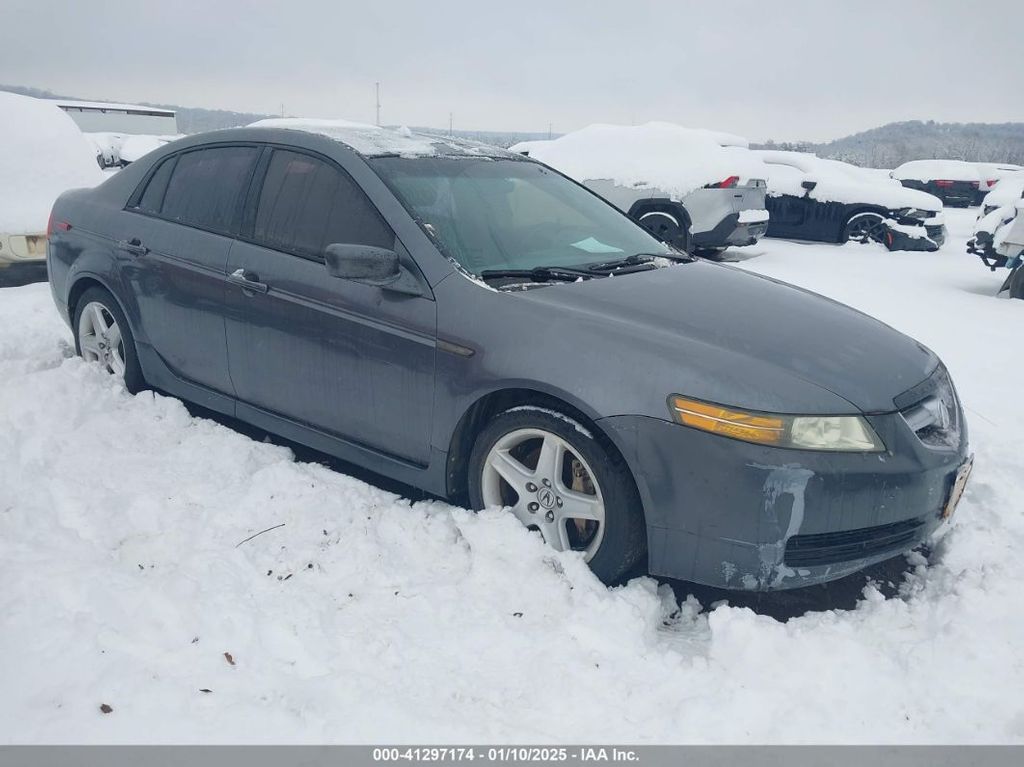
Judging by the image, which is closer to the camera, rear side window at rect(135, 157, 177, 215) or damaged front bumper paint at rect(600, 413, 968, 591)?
damaged front bumper paint at rect(600, 413, 968, 591)

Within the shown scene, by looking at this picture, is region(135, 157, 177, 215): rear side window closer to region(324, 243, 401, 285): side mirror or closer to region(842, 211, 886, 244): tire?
region(324, 243, 401, 285): side mirror

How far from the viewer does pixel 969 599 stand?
8.86 ft

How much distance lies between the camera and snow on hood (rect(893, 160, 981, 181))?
74.7 feet

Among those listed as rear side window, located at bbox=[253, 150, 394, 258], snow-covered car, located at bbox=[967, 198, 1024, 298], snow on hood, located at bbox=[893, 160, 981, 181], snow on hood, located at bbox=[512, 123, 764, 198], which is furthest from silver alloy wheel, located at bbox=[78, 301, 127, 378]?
snow on hood, located at bbox=[893, 160, 981, 181]

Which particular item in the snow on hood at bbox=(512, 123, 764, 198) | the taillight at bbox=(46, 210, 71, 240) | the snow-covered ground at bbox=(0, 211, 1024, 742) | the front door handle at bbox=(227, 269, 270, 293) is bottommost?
the snow-covered ground at bbox=(0, 211, 1024, 742)

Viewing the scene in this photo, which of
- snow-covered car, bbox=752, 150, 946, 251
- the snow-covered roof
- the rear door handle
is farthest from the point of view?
the snow-covered roof

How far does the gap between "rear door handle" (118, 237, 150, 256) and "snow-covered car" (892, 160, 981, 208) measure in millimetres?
23053

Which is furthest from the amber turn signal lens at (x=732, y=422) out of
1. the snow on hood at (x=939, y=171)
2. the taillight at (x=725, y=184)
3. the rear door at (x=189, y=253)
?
the snow on hood at (x=939, y=171)

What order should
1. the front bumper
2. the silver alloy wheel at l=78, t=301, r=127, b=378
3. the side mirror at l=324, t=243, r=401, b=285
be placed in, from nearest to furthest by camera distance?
the front bumper < the side mirror at l=324, t=243, r=401, b=285 < the silver alloy wheel at l=78, t=301, r=127, b=378

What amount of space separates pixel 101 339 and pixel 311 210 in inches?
73.7

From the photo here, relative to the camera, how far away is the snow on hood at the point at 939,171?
22.8m

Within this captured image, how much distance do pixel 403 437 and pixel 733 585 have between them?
1.37 meters

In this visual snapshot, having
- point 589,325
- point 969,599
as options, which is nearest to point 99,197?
point 589,325

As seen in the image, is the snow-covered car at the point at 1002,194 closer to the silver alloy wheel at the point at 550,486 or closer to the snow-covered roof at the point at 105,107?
the silver alloy wheel at the point at 550,486
